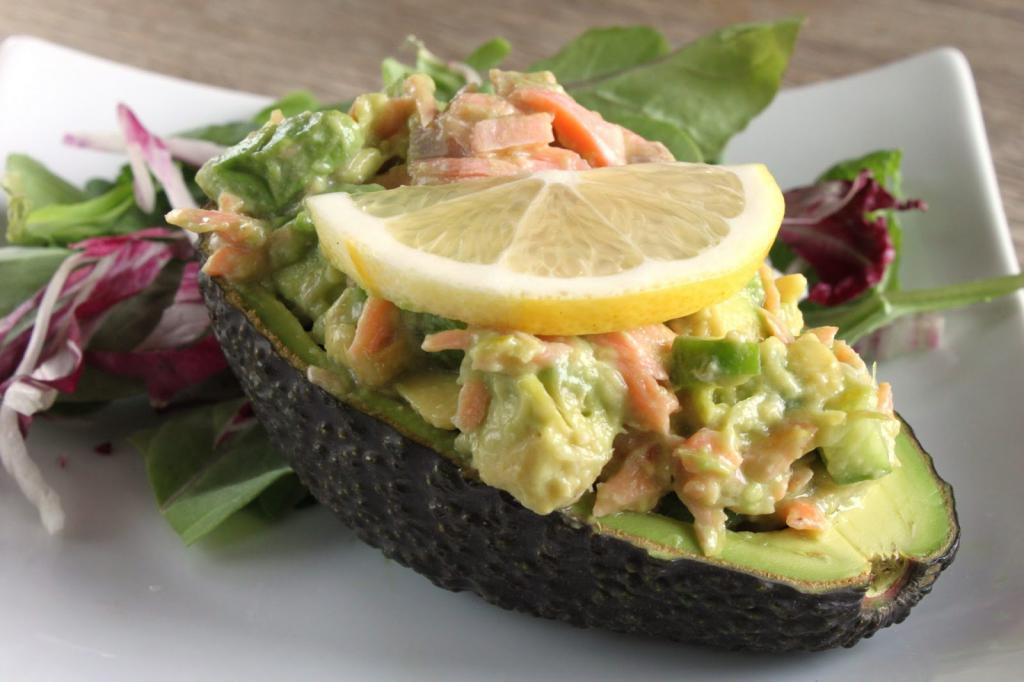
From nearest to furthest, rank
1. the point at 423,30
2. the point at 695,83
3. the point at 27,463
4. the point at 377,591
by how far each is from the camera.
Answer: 1. the point at 377,591
2. the point at 27,463
3. the point at 695,83
4. the point at 423,30

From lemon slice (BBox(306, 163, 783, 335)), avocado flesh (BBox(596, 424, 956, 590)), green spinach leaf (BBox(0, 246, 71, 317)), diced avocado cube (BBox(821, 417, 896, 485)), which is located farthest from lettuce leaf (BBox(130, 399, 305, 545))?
diced avocado cube (BBox(821, 417, 896, 485))

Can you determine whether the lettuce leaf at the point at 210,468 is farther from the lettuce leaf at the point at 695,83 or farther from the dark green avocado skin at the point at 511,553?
the lettuce leaf at the point at 695,83

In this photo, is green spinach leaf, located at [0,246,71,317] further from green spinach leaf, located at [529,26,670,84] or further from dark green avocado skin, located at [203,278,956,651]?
green spinach leaf, located at [529,26,670,84]

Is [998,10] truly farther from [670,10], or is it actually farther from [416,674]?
[416,674]

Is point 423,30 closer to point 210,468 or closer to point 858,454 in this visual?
point 210,468

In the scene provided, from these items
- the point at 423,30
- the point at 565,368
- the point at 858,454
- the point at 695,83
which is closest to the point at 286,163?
the point at 565,368

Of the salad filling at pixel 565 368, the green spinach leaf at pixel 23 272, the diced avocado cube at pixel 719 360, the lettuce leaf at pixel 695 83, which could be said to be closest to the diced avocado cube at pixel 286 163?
the salad filling at pixel 565 368

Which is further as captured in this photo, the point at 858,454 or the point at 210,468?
the point at 210,468
